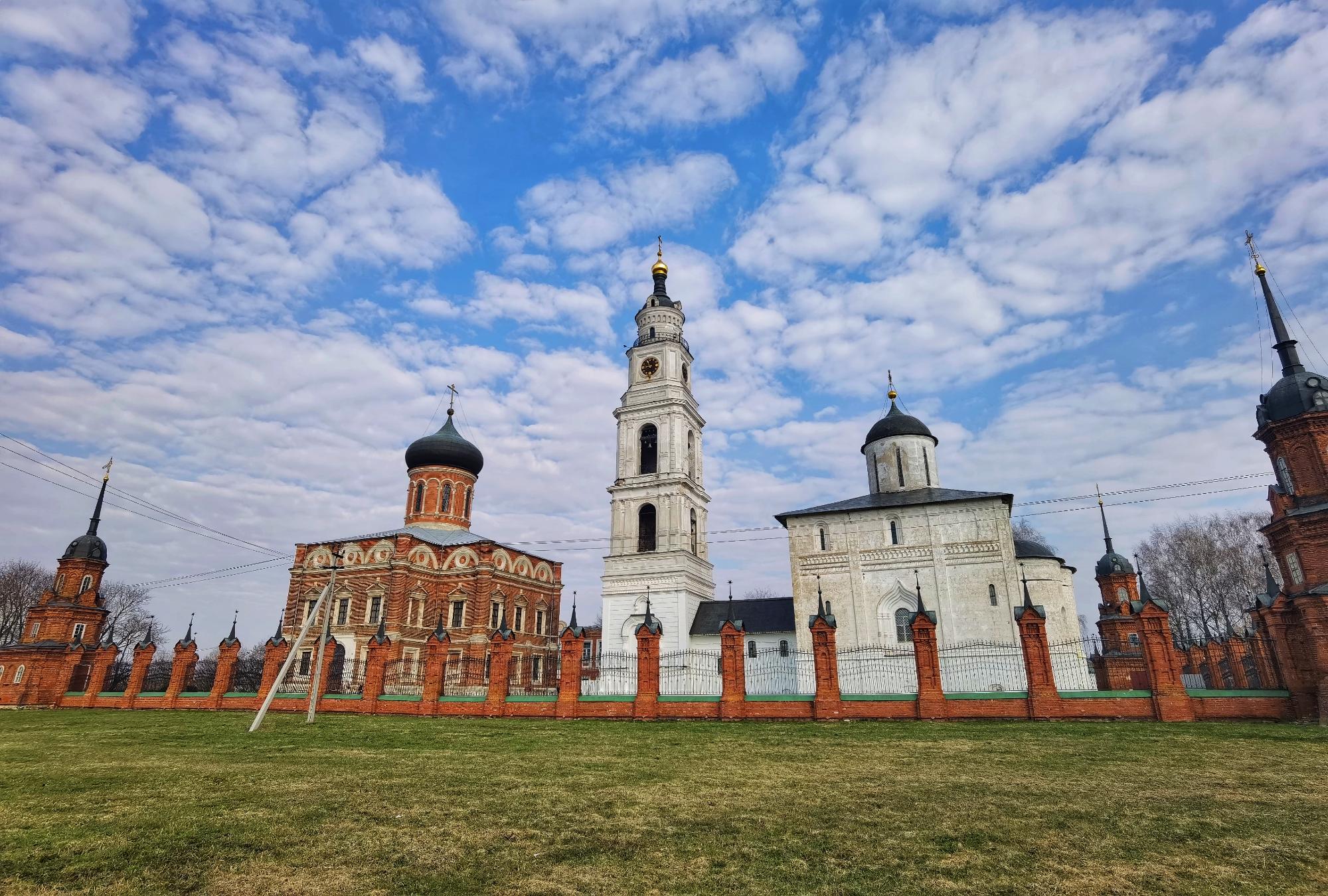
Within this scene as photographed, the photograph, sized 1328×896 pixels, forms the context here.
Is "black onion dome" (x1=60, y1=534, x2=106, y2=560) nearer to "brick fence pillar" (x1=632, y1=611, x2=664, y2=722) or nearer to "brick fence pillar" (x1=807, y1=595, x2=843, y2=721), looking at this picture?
"brick fence pillar" (x1=632, y1=611, x2=664, y2=722)

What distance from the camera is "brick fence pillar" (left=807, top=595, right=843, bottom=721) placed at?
1750 centimetres

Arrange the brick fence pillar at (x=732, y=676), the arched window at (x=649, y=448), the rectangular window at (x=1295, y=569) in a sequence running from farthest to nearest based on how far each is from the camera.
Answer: the arched window at (x=649, y=448) < the brick fence pillar at (x=732, y=676) < the rectangular window at (x=1295, y=569)

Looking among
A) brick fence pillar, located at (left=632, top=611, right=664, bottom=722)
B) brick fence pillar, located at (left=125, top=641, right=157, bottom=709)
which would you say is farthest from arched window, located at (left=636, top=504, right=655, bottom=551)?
brick fence pillar, located at (left=125, top=641, right=157, bottom=709)

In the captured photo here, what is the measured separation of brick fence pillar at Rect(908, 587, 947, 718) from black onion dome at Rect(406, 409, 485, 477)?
3013 centimetres

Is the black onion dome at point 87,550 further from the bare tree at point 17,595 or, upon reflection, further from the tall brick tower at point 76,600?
the bare tree at point 17,595

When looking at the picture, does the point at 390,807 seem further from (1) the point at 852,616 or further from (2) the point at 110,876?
(1) the point at 852,616

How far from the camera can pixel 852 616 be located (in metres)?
26.7

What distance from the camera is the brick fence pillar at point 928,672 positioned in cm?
1692

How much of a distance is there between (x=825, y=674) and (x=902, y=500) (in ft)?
40.4

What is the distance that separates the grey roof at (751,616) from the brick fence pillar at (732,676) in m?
10.9

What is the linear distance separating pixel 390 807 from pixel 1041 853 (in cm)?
607

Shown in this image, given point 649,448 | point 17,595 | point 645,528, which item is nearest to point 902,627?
point 645,528

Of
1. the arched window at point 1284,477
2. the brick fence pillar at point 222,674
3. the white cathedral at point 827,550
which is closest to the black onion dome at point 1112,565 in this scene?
the white cathedral at point 827,550

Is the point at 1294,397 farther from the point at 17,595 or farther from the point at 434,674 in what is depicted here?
the point at 17,595
